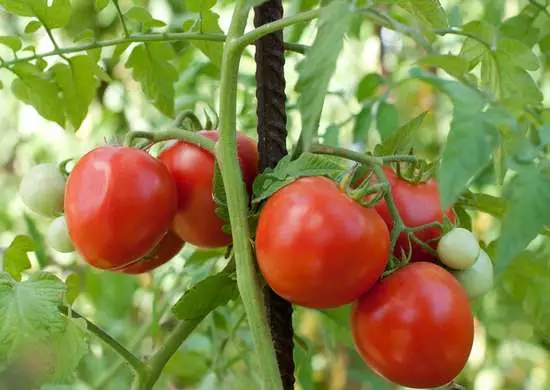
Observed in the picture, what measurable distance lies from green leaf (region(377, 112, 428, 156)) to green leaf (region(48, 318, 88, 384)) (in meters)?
0.31

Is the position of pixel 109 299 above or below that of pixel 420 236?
below

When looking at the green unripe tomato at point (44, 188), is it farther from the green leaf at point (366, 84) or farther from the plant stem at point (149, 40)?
the green leaf at point (366, 84)

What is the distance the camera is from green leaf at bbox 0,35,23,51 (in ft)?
3.03

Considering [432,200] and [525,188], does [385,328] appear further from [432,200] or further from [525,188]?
[525,188]

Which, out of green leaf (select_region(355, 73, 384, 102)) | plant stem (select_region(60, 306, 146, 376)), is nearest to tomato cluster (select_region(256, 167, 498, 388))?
plant stem (select_region(60, 306, 146, 376))

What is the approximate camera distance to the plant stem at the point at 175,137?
794 mm

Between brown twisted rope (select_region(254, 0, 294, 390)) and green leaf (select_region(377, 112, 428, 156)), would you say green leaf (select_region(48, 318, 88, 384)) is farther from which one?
green leaf (select_region(377, 112, 428, 156))

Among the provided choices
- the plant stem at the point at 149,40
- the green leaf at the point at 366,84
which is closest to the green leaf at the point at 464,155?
the plant stem at the point at 149,40

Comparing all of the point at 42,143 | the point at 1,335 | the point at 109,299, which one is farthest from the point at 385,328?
the point at 42,143

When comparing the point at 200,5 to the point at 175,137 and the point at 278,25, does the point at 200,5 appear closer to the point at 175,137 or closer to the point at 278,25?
the point at 175,137

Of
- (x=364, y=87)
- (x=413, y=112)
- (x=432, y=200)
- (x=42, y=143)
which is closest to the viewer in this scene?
(x=432, y=200)

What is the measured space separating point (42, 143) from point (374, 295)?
1.75 meters

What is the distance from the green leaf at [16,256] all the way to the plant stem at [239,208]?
239mm

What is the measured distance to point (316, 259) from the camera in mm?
703
